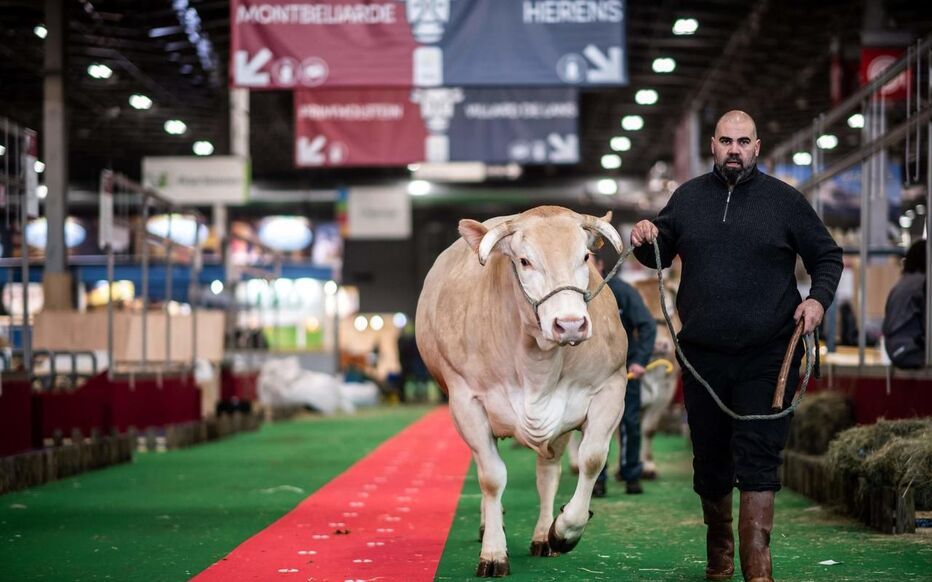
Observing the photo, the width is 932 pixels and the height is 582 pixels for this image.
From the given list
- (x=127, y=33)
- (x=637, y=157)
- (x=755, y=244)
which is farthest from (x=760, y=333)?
(x=637, y=157)

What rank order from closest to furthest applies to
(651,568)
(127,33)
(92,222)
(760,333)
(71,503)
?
(760,333) < (651,568) < (71,503) < (127,33) < (92,222)

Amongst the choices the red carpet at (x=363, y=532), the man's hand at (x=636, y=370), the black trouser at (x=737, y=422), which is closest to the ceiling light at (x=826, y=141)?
the man's hand at (x=636, y=370)

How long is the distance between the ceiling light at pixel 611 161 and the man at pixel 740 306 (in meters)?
35.0

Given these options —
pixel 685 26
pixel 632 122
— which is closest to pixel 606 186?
pixel 632 122

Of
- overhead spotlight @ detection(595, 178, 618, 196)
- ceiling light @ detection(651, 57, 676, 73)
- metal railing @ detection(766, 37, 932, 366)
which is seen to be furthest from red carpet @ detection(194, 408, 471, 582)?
overhead spotlight @ detection(595, 178, 618, 196)

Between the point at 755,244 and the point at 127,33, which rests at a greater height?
the point at 127,33

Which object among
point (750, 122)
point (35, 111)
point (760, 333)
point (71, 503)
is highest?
point (35, 111)

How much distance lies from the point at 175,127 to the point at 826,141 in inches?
960

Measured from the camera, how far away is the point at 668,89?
30.7m

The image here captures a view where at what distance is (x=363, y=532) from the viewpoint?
331 inches

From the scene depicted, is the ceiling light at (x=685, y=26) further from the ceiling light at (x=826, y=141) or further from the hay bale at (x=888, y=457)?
the hay bale at (x=888, y=457)

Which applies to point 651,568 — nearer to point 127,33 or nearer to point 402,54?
point 402,54

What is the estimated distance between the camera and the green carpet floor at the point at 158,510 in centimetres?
722

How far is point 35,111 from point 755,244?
29118mm
